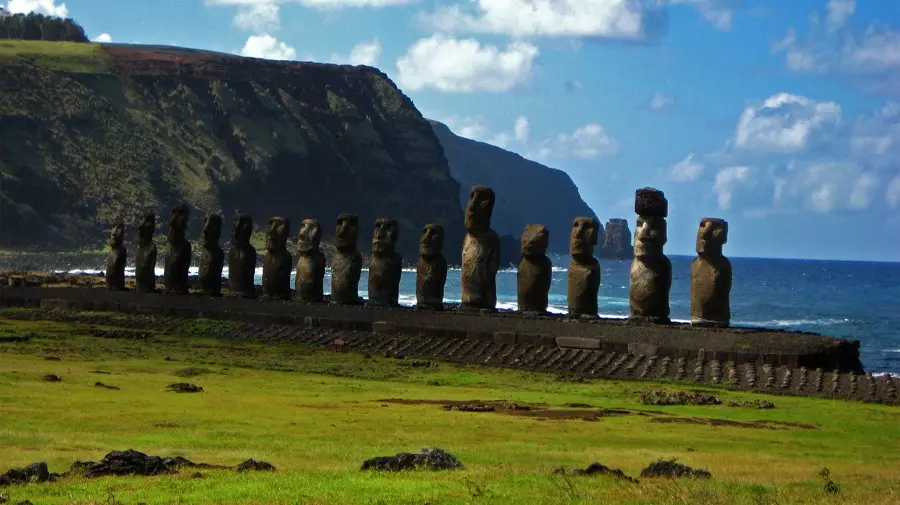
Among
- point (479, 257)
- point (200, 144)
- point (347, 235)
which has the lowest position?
point (479, 257)

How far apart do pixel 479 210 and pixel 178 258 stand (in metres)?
10.9

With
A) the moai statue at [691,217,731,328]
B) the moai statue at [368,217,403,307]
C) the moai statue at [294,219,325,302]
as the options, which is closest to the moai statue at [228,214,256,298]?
the moai statue at [294,219,325,302]

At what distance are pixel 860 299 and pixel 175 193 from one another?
63.6 m

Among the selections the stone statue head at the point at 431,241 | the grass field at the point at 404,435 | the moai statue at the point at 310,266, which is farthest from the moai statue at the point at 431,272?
the grass field at the point at 404,435

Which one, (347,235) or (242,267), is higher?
(347,235)

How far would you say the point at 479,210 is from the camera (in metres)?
33.6

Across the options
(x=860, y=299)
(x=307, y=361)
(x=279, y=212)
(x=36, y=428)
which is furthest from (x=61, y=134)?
(x=36, y=428)

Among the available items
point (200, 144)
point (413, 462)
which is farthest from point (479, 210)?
point (200, 144)

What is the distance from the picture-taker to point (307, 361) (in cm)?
2792

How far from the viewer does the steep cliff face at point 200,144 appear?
132125mm

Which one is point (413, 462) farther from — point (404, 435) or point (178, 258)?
A: point (178, 258)

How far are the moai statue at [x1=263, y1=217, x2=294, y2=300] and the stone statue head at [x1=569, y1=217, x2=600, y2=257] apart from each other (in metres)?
9.04

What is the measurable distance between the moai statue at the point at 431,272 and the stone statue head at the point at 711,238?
285 inches

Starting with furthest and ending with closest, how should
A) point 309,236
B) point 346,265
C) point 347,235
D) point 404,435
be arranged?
point 309,236, point 347,235, point 346,265, point 404,435
